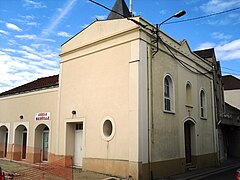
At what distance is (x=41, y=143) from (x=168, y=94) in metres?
8.94

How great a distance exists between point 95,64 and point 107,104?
96.6 inches

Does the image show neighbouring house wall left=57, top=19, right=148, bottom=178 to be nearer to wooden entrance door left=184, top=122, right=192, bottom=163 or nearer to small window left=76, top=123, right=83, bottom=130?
small window left=76, top=123, right=83, bottom=130

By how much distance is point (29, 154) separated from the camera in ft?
56.3

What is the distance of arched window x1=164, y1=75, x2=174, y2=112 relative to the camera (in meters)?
14.4

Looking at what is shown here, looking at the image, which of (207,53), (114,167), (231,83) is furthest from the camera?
(231,83)

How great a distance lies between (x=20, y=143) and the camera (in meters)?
19.2

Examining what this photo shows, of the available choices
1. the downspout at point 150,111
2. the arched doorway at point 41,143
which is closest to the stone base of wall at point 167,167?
the downspout at point 150,111

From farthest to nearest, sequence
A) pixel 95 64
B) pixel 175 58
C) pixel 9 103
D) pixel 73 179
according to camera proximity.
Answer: pixel 9 103, pixel 175 58, pixel 95 64, pixel 73 179

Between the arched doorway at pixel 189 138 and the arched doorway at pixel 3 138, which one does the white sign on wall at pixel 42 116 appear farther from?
the arched doorway at pixel 189 138

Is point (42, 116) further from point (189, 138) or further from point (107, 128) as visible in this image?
point (189, 138)

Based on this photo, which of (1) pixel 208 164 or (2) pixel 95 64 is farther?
(1) pixel 208 164

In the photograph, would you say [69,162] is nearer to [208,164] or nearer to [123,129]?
[123,129]

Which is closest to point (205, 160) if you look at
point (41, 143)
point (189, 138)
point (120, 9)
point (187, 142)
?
point (189, 138)

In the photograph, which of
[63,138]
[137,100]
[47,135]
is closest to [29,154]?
[47,135]
